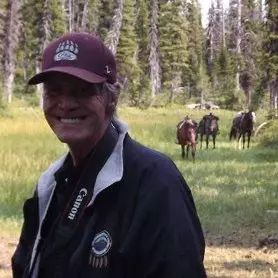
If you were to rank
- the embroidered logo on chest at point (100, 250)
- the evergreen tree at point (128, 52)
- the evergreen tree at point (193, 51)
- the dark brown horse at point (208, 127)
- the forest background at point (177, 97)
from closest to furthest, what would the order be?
1. the embroidered logo on chest at point (100, 250)
2. the forest background at point (177, 97)
3. the dark brown horse at point (208, 127)
4. the evergreen tree at point (128, 52)
5. the evergreen tree at point (193, 51)

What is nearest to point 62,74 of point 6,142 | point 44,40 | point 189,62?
point 6,142

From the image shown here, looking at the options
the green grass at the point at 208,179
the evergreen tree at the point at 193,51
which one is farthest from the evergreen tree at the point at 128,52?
the green grass at the point at 208,179

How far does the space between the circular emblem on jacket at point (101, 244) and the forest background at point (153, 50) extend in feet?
163

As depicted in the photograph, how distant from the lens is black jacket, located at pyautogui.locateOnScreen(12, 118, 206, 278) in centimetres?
223

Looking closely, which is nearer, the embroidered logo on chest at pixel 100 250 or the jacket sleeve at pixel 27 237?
the embroidered logo on chest at pixel 100 250

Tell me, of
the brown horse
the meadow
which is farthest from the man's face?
the brown horse

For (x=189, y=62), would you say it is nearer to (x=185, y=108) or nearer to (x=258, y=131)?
(x=185, y=108)

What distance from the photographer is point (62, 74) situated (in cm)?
242

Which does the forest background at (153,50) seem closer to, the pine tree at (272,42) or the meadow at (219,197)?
the pine tree at (272,42)

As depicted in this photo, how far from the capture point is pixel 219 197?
1425 centimetres

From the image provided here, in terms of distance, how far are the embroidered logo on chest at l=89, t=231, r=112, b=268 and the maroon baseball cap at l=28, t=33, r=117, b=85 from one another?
0.53m

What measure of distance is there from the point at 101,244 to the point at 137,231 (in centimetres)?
12

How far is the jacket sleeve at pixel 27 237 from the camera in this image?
2.68 meters

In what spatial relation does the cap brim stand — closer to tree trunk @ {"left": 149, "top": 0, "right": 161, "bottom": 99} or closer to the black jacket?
the black jacket
